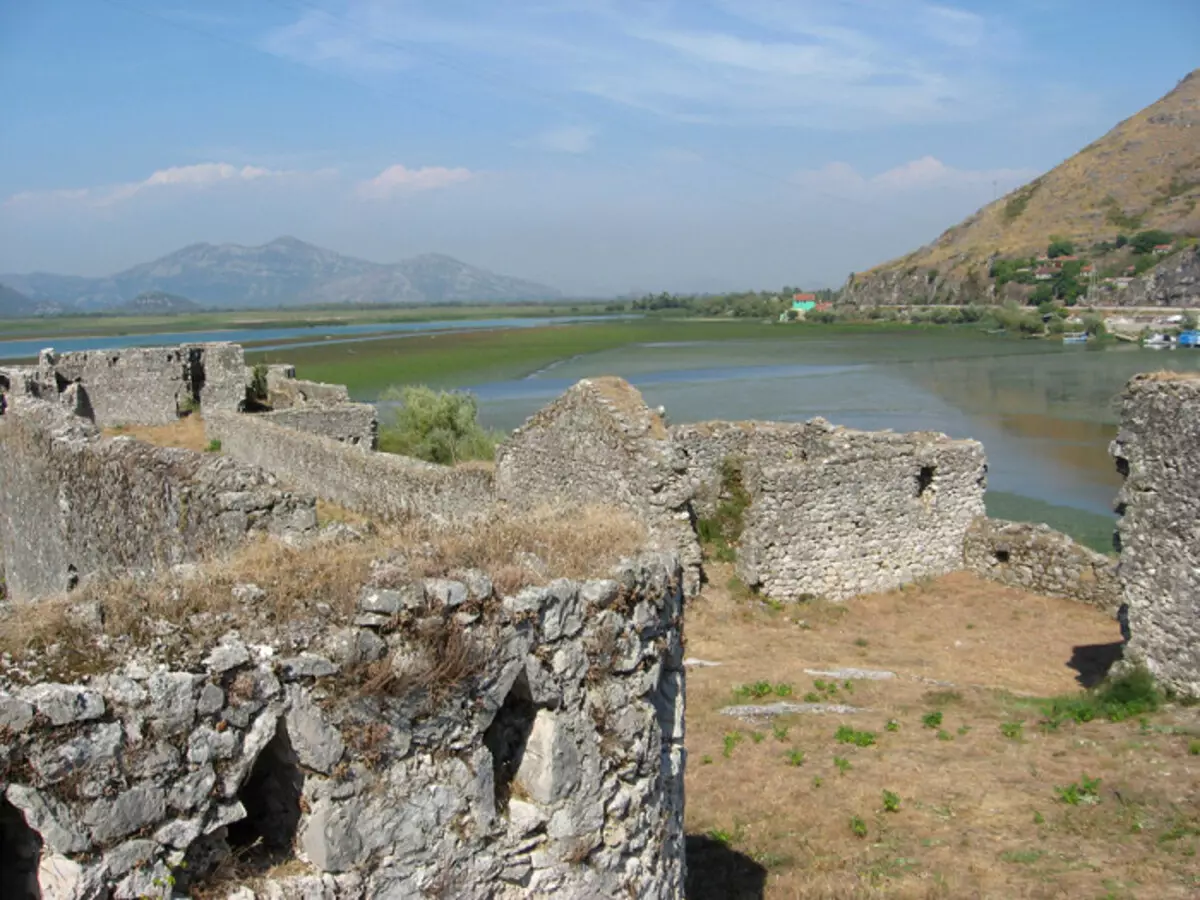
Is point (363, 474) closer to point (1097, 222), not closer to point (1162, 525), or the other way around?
point (1162, 525)

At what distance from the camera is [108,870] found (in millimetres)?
3467

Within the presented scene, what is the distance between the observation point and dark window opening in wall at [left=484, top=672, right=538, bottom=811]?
472cm

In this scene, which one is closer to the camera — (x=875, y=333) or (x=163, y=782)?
(x=163, y=782)

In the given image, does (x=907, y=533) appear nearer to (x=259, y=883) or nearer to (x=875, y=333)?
(x=259, y=883)

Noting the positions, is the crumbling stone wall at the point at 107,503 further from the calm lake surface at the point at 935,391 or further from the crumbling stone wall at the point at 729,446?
the calm lake surface at the point at 935,391

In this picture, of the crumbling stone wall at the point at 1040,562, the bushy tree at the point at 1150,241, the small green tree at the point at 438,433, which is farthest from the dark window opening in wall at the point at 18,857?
the bushy tree at the point at 1150,241

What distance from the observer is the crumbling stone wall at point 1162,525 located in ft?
41.9

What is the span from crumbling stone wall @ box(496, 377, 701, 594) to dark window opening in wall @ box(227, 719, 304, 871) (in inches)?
A: 395

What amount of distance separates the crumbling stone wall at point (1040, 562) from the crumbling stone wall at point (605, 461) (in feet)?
23.7

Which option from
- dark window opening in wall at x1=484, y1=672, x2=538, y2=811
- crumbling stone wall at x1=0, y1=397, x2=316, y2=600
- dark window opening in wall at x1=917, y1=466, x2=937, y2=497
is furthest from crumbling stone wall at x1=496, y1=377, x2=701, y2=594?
dark window opening in wall at x1=484, y1=672, x2=538, y2=811

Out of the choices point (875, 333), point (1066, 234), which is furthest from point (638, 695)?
point (1066, 234)

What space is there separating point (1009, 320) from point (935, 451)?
372 feet

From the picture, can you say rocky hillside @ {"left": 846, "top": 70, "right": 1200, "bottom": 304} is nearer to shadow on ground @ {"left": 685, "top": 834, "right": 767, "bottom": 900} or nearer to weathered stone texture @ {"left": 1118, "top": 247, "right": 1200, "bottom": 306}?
weathered stone texture @ {"left": 1118, "top": 247, "right": 1200, "bottom": 306}

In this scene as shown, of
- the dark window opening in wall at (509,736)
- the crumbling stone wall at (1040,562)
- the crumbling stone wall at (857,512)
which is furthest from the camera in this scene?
the crumbling stone wall at (1040,562)
